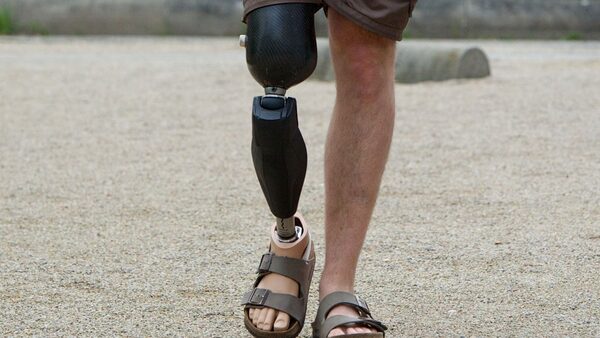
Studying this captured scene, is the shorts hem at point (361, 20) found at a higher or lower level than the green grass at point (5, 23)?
higher

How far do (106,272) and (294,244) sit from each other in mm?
804

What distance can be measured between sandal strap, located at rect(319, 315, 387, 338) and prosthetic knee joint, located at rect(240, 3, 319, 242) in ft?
0.90

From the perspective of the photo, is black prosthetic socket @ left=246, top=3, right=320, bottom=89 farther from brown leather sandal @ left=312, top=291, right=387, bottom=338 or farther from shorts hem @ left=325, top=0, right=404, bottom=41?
brown leather sandal @ left=312, top=291, right=387, bottom=338

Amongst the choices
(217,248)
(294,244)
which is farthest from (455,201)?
(294,244)

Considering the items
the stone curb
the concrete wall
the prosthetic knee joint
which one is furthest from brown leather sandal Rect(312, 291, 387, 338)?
the concrete wall

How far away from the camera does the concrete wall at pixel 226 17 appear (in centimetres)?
1159

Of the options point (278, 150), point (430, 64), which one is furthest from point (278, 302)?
point (430, 64)

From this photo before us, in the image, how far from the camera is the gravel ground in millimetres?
2705

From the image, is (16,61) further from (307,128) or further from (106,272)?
(106,272)

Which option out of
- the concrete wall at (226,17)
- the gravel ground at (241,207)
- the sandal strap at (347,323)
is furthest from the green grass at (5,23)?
the sandal strap at (347,323)

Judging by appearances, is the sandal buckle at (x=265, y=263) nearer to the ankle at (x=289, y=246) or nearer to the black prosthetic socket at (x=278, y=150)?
the ankle at (x=289, y=246)

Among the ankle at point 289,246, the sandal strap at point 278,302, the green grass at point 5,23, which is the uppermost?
the ankle at point 289,246

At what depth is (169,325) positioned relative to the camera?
2.57 m

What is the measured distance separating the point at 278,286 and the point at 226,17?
31.3 feet
